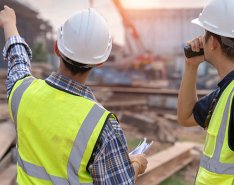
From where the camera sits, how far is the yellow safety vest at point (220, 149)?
1701mm

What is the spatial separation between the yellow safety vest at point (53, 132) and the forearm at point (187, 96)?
83 cm

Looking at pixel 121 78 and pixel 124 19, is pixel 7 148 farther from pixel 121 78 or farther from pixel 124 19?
pixel 124 19

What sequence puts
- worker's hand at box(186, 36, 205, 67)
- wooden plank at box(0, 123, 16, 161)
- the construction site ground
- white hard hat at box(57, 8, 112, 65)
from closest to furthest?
white hard hat at box(57, 8, 112, 65) → worker's hand at box(186, 36, 205, 67) → wooden plank at box(0, 123, 16, 161) → the construction site ground

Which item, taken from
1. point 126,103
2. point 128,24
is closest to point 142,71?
point 128,24

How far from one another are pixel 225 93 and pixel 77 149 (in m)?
0.78

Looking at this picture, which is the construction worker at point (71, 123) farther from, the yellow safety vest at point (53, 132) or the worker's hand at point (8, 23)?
the worker's hand at point (8, 23)

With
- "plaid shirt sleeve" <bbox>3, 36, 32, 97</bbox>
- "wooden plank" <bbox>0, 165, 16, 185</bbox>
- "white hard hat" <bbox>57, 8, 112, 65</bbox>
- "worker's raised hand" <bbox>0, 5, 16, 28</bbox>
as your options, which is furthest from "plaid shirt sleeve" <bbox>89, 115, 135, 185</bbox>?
"wooden plank" <bbox>0, 165, 16, 185</bbox>

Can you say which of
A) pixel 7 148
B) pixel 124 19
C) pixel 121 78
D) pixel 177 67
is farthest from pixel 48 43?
pixel 7 148

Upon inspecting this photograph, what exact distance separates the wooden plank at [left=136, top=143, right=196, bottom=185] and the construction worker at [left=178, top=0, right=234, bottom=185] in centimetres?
252

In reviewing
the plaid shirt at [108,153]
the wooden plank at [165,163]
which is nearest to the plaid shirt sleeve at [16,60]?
the plaid shirt at [108,153]

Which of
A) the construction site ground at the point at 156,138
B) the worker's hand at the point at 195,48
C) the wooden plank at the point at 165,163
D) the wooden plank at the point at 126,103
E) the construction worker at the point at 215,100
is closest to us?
the construction worker at the point at 215,100

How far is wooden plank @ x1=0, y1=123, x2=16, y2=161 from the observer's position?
3667 mm

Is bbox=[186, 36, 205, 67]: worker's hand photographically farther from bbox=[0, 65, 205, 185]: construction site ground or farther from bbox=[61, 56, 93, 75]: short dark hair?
bbox=[0, 65, 205, 185]: construction site ground

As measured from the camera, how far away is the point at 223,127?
171 cm
